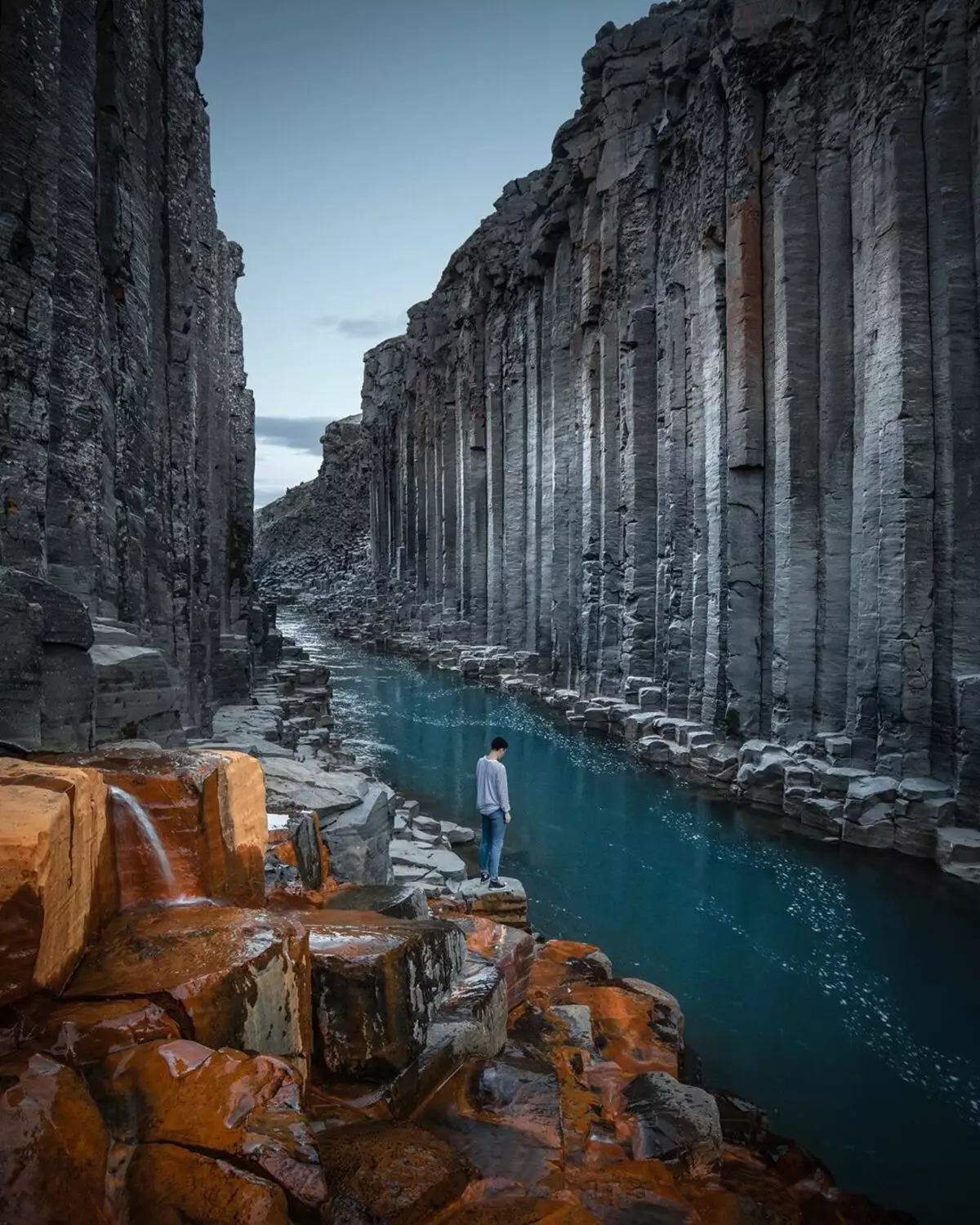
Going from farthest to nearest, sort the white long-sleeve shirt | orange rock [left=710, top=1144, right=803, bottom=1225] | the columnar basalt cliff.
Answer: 1. the white long-sleeve shirt
2. the columnar basalt cliff
3. orange rock [left=710, top=1144, right=803, bottom=1225]

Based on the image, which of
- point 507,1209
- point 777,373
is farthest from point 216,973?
point 777,373

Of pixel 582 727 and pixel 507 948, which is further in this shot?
pixel 582 727

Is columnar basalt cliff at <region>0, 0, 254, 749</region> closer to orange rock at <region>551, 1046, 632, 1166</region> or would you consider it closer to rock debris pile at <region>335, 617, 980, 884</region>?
orange rock at <region>551, 1046, 632, 1166</region>

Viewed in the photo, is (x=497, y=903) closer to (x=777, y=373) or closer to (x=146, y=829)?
(x=146, y=829)

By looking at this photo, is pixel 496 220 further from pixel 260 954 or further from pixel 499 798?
pixel 260 954

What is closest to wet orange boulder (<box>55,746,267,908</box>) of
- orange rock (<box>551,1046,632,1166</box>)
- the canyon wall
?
orange rock (<box>551,1046,632,1166</box>)

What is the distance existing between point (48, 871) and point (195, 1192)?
1008 millimetres

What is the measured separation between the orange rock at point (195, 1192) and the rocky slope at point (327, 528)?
60107mm

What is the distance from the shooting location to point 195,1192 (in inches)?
79.4

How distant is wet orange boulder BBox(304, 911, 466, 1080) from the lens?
303 cm

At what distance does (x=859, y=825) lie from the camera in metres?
9.51

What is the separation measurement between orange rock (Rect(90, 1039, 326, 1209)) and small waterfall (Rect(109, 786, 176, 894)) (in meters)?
0.98

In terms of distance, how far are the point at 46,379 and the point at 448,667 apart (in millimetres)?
23248

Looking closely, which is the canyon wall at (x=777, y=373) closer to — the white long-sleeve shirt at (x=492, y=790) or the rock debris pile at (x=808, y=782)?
the rock debris pile at (x=808, y=782)
